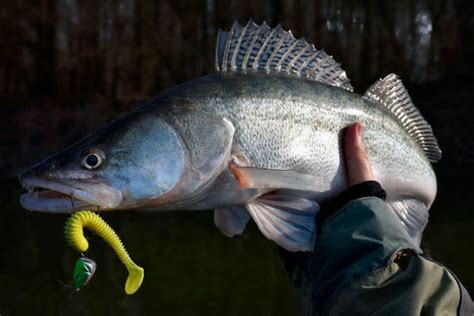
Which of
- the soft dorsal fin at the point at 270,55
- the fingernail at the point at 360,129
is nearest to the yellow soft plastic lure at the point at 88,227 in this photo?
the soft dorsal fin at the point at 270,55

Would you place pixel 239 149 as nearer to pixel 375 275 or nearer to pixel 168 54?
pixel 375 275

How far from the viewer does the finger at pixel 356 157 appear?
188cm

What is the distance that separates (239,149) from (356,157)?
1.08 feet

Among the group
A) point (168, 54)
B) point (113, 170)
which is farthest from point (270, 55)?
point (168, 54)

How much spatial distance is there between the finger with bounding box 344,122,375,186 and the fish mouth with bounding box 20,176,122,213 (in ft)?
2.03

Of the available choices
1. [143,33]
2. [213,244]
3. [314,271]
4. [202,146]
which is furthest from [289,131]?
[143,33]

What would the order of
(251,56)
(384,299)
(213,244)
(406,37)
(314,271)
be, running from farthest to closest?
(406,37) < (213,244) < (251,56) < (314,271) < (384,299)

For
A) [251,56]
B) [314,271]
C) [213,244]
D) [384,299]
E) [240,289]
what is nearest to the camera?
[384,299]

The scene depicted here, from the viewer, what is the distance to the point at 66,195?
1.63 meters

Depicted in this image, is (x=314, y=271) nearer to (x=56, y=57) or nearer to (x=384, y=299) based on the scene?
(x=384, y=299)

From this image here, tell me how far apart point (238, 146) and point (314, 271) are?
382 mm

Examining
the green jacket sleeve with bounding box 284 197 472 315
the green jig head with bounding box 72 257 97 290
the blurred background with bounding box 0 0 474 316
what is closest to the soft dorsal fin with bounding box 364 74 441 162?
the green jacket sleeve with bounding box 284 197 472 315

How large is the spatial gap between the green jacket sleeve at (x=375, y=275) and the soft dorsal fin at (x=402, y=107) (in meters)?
0.66

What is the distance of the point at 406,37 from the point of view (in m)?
6.98
